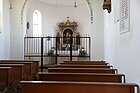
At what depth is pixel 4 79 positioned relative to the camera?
14.7 ft

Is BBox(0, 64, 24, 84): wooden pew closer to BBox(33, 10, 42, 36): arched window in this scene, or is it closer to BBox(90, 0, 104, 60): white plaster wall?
BBox(90, 0, 104, 60): white plaster wall

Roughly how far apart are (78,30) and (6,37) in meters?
5.96

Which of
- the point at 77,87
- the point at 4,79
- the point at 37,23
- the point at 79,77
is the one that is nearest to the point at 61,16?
the point at 37,23

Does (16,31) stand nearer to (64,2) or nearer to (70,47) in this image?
(70,47)

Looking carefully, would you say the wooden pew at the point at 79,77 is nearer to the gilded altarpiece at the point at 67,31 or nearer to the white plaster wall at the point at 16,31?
the white plaster wall at the point at 16,31

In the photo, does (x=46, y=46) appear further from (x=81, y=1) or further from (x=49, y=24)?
(x=81, y=1)

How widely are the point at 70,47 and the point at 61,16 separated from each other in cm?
487

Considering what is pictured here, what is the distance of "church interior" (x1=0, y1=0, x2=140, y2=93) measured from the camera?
273cm

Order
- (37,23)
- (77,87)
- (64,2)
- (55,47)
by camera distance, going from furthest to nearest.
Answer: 1. (64,2)
2. (37,23)
3. (55,47)
4. (77,87)

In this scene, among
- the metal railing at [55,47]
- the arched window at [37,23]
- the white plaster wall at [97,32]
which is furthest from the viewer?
the arched window at [37,23]

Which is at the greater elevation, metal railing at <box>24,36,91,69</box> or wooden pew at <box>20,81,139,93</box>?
metal railing at <box>24,36,91,69</box>

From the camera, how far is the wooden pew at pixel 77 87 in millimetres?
2436

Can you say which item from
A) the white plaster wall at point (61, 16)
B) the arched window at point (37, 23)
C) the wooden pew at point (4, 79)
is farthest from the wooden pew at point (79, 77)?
the white plaster wall at point (61, 16)

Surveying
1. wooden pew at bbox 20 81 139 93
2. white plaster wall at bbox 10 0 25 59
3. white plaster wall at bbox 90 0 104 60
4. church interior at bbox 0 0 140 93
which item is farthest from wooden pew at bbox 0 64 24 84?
white plaster wall at bbox 90 0 104 60
